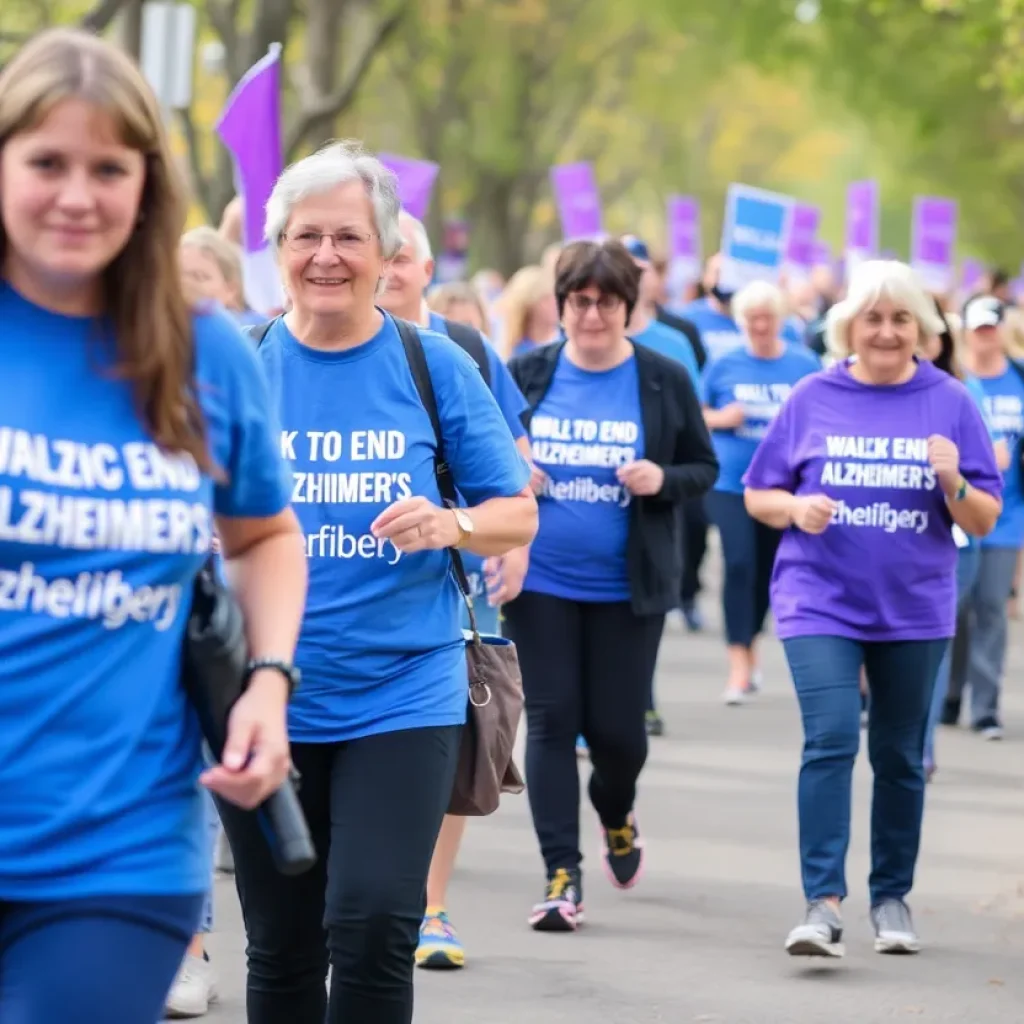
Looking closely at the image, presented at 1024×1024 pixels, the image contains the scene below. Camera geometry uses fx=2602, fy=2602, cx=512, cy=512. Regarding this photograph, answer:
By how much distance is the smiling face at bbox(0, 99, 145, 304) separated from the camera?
3.17 metres

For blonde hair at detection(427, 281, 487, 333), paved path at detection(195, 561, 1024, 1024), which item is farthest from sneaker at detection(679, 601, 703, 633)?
blonde hair at detection(427, 281, 487, 333)

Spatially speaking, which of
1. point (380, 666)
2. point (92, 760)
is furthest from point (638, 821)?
point (92, 760)

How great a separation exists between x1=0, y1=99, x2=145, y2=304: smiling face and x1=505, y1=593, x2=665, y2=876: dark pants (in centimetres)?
460

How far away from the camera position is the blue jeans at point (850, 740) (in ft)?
23.3

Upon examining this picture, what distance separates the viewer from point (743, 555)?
12953mm

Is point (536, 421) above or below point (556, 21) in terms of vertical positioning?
below

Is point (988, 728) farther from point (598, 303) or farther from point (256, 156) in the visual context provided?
point (598, 303)

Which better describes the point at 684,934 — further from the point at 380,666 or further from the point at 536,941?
the point at 380,666

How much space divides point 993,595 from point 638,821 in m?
3.19

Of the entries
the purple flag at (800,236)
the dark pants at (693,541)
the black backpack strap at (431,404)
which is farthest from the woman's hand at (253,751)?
the purple flag at (800,236)

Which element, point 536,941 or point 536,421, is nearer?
point 536,941

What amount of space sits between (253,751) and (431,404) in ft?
5.80

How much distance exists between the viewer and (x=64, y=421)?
10.6 ft

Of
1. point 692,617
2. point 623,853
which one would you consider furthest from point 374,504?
point 692,617
